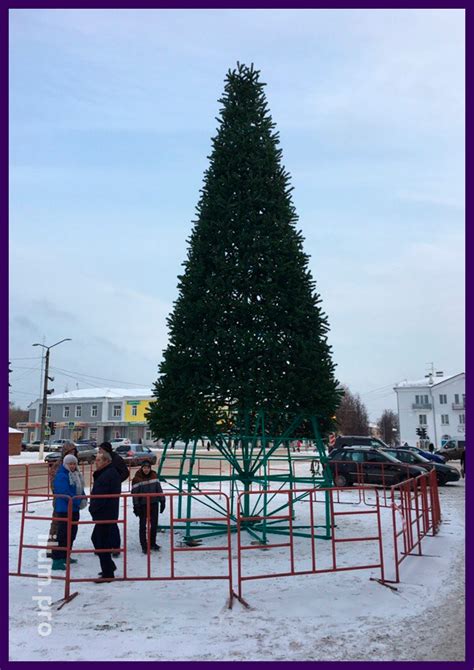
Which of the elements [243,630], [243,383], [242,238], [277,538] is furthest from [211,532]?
[242,238]

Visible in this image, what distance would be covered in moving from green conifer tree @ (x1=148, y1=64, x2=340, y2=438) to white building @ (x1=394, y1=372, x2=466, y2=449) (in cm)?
6742

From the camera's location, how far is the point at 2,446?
18.5ft

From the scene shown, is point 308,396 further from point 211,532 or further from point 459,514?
point 459,514

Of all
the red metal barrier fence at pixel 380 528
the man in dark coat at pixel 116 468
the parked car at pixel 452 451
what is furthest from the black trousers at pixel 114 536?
the parked car at pixel 452 451

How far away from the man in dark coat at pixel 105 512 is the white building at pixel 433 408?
7073 cm

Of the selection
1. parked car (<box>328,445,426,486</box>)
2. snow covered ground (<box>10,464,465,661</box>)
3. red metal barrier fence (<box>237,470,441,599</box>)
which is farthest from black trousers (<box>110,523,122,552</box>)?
parked car (<box>328,445,426,486</box>)

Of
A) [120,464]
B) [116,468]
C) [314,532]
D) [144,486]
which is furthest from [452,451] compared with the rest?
[116,468]

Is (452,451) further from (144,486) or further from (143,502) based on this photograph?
(144,486)

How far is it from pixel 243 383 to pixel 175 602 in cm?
418

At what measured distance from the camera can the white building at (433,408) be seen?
73.1 metres

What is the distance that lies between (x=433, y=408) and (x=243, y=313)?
70.0 metres

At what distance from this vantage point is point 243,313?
10.4m

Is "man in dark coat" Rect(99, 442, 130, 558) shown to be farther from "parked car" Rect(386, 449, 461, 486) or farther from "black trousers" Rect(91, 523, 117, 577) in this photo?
"parked car" Rect(386, 449, 461, 486)

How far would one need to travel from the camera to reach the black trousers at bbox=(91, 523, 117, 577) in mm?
7453
